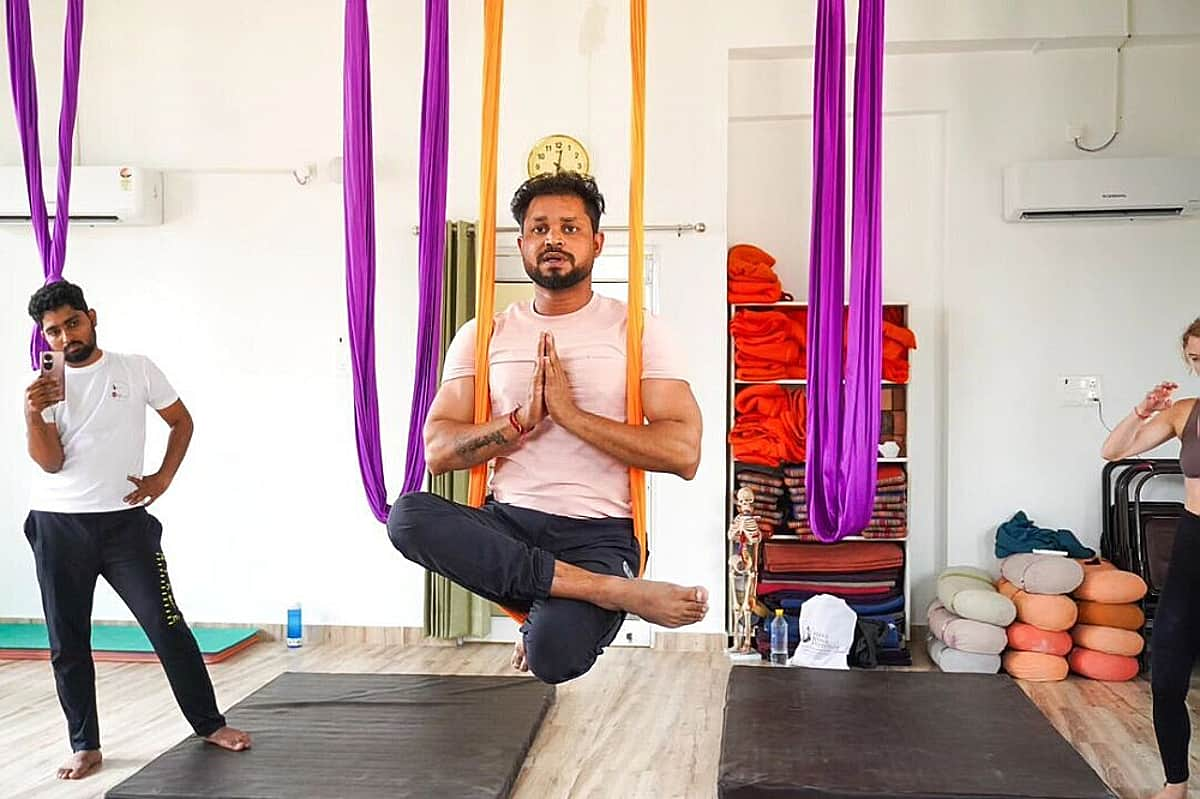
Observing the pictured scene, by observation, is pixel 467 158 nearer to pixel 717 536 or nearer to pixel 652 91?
pixel 652 91

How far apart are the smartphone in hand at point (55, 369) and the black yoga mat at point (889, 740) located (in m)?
2.38

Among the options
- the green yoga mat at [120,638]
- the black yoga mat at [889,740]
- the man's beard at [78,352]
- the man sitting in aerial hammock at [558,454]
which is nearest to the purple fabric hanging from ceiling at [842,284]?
the black yoga mat at [889,740]

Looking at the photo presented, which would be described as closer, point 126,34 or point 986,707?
point 986,707

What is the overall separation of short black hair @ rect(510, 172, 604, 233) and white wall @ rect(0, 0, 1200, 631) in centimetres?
275

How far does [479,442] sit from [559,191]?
0.67 metres

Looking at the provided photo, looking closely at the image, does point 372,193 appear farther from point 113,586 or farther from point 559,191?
point 113,586

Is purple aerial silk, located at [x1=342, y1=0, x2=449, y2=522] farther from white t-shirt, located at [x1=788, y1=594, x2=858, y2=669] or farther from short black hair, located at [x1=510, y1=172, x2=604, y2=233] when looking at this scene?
white t-shirt, located at [x1=788, y1=594, x2=858, y2=669]

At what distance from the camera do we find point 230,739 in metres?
3.92

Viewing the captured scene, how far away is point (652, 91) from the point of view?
19.3 ft

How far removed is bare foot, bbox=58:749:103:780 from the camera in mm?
3910

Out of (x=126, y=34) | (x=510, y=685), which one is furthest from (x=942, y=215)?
(x=126, y=34)

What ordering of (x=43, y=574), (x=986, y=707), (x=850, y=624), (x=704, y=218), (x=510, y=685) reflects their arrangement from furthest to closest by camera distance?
(x=704, y=218)
(x=850, y=624)
(x=510, y=685)
(x=986, y=707)
(x=43, y=574)

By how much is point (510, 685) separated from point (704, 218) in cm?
242

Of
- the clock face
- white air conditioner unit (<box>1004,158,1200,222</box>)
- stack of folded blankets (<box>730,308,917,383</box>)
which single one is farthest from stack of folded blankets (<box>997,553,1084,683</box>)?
the clock face
